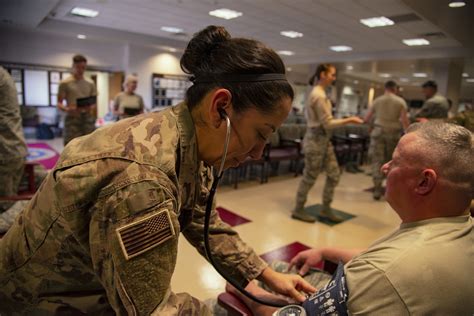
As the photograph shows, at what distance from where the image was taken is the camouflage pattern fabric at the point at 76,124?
412cm

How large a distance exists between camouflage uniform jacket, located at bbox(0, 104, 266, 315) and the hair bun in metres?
0.10

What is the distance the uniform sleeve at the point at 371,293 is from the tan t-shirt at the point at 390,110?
410 centimetres

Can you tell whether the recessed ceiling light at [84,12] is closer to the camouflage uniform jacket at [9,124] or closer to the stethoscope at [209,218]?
the camouflage uniform jacket at [9,124]

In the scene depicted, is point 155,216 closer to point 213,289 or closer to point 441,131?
point 441,131

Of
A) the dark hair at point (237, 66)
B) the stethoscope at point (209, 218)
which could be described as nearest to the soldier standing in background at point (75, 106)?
the stethoscope at point (209, 218)

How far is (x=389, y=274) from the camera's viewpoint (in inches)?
27.6

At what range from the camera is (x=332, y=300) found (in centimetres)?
78

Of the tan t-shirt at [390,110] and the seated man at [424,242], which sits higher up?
the tan t-shirt at [390,110]

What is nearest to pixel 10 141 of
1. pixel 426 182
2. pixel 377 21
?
pixel 426 182

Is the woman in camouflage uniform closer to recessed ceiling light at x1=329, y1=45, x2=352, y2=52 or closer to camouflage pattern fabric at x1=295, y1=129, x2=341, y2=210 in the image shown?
camouflage pattern fabric at x1=295, y1=129, x2=341, y2=210

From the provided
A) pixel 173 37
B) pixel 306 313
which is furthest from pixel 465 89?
pixel 173 37

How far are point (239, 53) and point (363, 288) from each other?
0.58 m

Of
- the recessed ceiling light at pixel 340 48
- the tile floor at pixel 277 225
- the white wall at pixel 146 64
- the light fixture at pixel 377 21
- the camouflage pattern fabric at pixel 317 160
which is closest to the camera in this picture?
the tile floor at pixel 277 225

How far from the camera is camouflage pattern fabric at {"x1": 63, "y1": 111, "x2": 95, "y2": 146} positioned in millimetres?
4125
